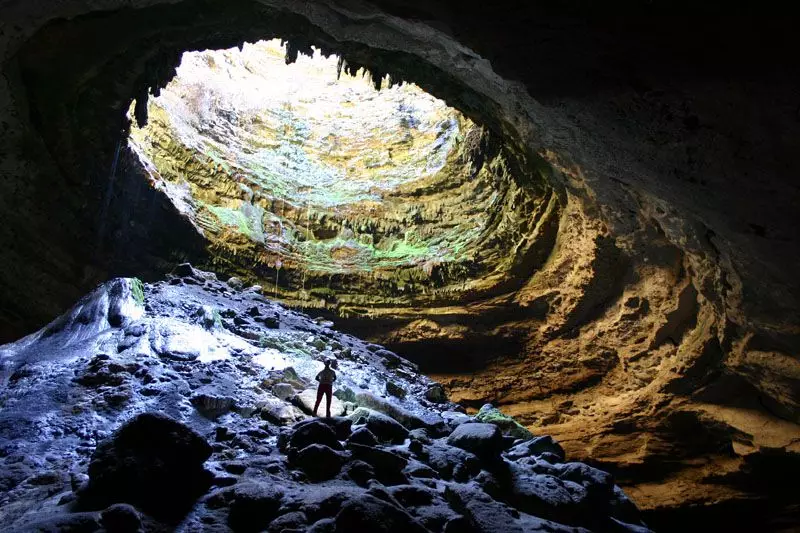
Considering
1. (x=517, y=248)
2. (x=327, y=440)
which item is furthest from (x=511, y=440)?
(x=517, y=248)

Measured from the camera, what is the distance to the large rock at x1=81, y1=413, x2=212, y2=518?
126 inches

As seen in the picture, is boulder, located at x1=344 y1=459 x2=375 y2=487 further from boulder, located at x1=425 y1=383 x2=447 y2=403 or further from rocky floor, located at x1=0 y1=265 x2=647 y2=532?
boulder, located at x1=425 y1=383 x2=447 y2=403

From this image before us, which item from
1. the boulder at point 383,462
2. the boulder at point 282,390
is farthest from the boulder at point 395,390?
the boulder at point 383,462

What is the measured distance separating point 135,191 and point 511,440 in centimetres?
838

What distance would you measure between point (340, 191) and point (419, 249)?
10.2 ft

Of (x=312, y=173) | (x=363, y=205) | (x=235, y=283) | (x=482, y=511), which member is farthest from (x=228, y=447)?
(x=312, y=173)

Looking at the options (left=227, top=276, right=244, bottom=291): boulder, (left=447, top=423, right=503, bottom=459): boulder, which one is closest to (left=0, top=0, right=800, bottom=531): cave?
(left=447, top=423, right=503, bottom=459): boulder

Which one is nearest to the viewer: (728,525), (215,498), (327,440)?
(215,498)

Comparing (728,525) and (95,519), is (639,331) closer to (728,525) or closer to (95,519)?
(728,525)

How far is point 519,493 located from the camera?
4742 millimetres

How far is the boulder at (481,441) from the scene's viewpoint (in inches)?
202

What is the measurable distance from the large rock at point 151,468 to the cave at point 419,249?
0.14 feet

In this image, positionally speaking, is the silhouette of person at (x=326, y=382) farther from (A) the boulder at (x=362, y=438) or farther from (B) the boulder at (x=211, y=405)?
(B) the boulder at (x=211, y=405)

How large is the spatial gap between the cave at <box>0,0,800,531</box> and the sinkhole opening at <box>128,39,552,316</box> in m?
0.08
